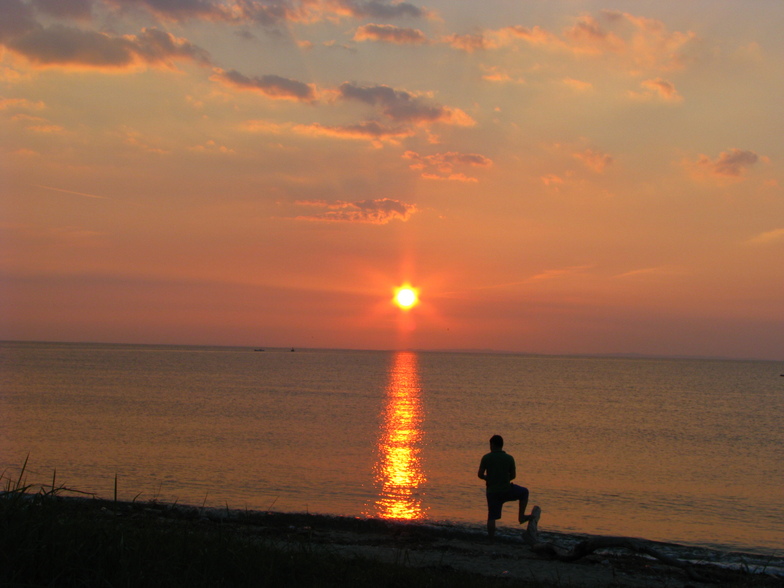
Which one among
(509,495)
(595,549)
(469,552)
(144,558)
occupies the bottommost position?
(469,552)

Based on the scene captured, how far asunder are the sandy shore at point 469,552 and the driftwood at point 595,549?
13cm

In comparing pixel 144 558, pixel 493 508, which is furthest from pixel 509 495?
pixel 144 558

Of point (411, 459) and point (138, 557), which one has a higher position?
point (138, 557)

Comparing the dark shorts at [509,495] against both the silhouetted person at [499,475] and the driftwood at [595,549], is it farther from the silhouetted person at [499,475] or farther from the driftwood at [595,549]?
the driftwood at [595,549]

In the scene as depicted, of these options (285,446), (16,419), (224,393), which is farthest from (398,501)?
(224,393)

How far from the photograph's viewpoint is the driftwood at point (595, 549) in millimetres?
10930

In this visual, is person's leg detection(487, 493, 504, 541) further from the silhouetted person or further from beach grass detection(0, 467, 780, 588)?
beach grass detection(0, 467, 780, 588)

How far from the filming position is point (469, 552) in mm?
12797

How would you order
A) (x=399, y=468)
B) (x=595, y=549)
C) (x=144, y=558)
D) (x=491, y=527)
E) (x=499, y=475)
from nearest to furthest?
(x=144, y=558) < (x=595, y=549) < (x=499, y=475) < (x=491, y=527) < (x=399, y=468)

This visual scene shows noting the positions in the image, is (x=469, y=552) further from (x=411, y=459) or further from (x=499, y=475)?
(x=411, y=459)

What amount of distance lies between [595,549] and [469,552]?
2471 millimetres

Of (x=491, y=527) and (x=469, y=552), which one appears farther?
(x=491, y=527)

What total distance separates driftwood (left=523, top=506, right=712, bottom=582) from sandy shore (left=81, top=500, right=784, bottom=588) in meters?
0.13

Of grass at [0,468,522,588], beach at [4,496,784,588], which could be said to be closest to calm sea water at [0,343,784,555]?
beach at [4,496,784,588]
